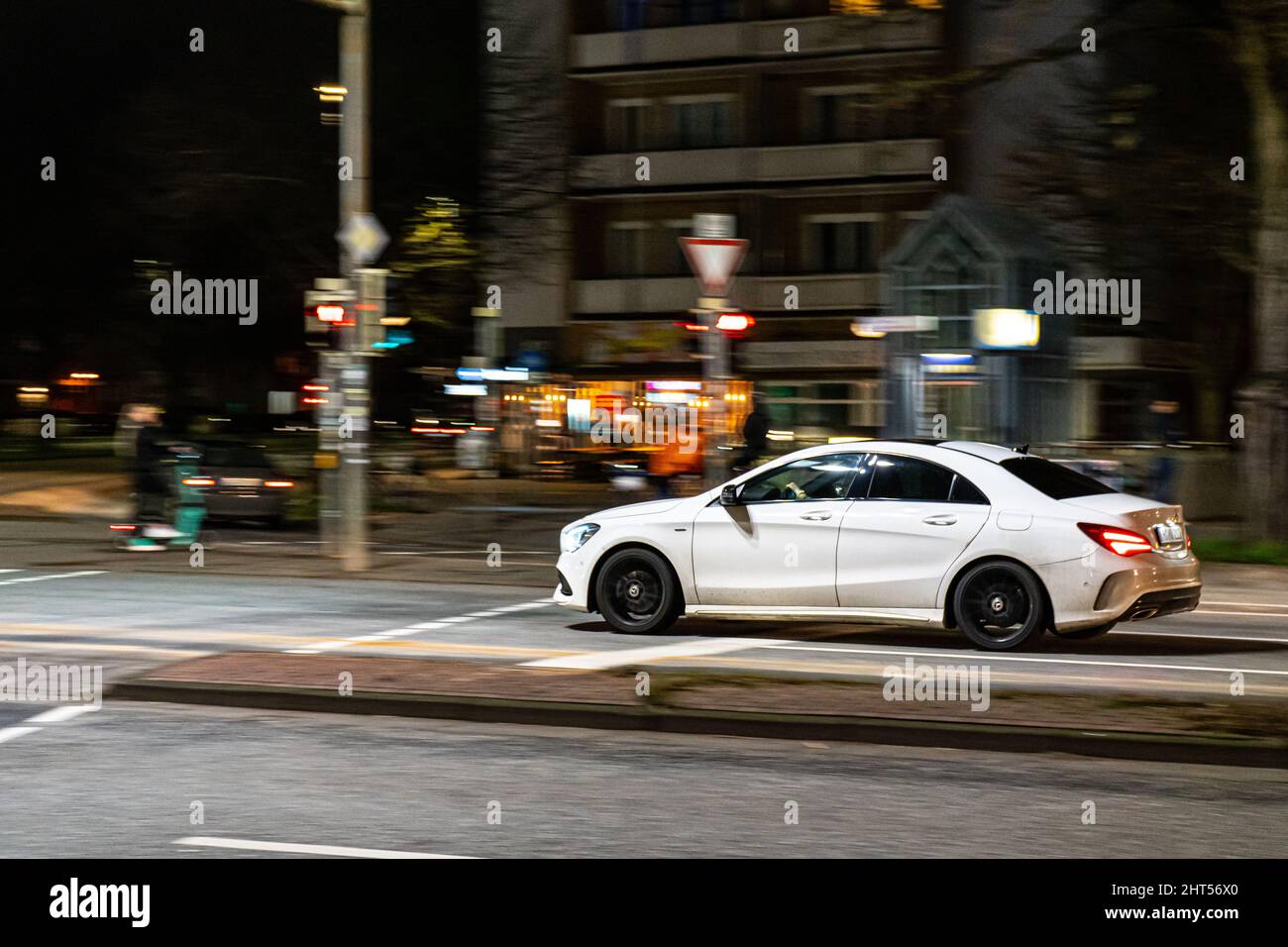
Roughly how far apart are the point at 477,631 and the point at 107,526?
15.6 m

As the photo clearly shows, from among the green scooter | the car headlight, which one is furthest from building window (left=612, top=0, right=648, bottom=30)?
the car headlight

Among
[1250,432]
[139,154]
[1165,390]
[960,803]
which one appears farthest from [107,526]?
[1165,390]

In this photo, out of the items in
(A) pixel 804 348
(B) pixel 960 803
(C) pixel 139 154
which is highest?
(C) pixel 139 154

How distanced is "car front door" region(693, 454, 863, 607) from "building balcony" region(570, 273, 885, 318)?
34450 mm

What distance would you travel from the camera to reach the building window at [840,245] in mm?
48719

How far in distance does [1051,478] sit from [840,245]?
36679 mm

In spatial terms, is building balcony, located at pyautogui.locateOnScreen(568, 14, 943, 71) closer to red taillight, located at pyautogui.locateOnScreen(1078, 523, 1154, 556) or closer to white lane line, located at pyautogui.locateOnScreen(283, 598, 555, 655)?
white lane line, located at pyautogui.locateOnScreen(283, 598, 555, 655)

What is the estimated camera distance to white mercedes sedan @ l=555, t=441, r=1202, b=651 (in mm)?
12414

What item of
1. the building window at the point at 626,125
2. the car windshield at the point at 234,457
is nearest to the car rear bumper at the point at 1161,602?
the car windshield at the point at 234,457

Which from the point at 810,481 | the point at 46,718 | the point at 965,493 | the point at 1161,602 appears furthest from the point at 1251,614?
the point at 46,718

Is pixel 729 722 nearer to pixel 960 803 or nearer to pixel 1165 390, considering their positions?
pixel 960 803

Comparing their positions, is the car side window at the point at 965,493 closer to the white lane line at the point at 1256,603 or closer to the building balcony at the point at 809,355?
the white lane line at the point at 1256,603

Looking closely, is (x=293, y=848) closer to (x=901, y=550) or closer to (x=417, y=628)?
(x=901, y=550)

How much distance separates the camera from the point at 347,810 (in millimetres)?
7508
